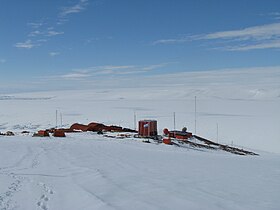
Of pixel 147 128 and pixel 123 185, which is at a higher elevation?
pixel 147 128

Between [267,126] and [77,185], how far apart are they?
31611 millimetres

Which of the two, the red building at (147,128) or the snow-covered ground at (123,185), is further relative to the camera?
the red building at (147,128)

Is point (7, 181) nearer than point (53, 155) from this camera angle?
Yes

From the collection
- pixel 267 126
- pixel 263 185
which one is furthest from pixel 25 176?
pixel 267 126

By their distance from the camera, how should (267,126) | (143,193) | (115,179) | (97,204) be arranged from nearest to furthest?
(97,204) < (143,193) < (115,179) < (267,126)

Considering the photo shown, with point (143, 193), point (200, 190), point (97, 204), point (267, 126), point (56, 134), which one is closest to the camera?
point (97, 204)

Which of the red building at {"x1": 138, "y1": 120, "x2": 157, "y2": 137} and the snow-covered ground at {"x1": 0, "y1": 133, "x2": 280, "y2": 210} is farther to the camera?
the red building at {"x1": 138, "y1": 120, "x2": 157, "y2": 137}

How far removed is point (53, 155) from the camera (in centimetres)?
1015

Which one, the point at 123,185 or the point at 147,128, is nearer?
the point at 123,185

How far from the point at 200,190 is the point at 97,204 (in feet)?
6.86

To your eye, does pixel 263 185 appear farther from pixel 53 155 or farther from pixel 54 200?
pixel 53 155

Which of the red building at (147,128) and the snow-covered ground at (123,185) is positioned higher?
the red building at (147,128)

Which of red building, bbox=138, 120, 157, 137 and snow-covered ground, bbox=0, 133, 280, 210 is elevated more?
red building, bbox=138, 120, 157, 137

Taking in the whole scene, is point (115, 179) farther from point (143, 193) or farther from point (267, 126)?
point (267, 126)
